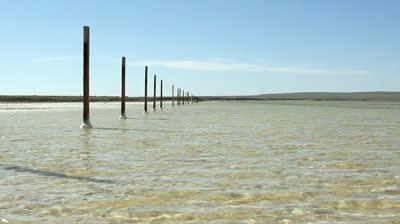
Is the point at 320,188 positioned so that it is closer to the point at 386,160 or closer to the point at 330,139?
the point at 386,160

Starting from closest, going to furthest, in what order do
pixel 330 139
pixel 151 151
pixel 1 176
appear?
pixel 1 176 < pixel 151 151 < pixel 330 139

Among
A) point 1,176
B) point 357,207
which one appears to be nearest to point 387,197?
point 357,207

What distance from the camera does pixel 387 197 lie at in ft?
18.8

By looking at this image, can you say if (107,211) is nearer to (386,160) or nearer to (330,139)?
(386,160)

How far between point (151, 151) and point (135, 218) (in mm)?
5781

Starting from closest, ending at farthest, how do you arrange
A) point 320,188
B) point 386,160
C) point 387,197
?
point 387,197, point 320,188, point 386,160

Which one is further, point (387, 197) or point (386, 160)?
point (386, 160)

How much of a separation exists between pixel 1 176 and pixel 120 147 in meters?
4.35

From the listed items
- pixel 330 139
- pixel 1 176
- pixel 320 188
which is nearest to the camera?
pixel 320 188

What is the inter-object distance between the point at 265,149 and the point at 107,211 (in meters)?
6.22

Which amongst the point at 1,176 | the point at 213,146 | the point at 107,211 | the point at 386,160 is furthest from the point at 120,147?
the point at 107,211

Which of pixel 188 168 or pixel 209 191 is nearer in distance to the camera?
pixel 209 191

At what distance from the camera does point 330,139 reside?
13562 millimetres

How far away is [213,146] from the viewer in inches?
457
